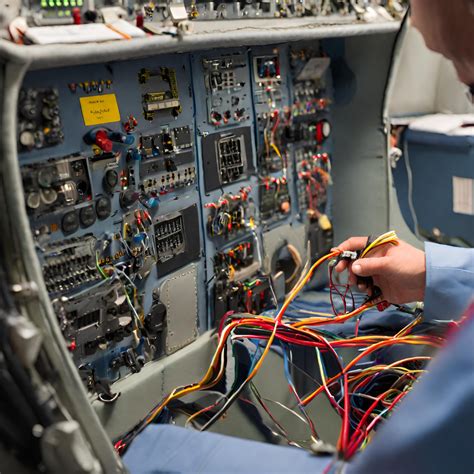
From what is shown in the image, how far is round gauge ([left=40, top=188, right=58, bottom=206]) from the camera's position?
241 cm

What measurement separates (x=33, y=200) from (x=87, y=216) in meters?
0.29

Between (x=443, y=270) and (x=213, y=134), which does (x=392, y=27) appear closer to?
(x=213, y=134)

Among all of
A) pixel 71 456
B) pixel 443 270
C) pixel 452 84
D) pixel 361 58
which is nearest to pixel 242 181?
pixel 361 58

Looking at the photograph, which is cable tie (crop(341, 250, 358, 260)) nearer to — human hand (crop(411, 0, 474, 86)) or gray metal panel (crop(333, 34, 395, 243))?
human hand (crop(411, 0, 474, 86))

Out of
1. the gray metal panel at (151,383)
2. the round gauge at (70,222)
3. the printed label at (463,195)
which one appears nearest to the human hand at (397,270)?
the round gauge at (70,222)

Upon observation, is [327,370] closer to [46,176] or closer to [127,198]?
[127,198]

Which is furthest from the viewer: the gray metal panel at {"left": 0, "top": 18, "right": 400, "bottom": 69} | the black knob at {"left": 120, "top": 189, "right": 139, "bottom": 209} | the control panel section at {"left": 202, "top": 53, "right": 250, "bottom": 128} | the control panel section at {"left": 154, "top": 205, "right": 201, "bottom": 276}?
the control panel section at {"left": 202, "top": 53, "right": 250, "bottom": 128}

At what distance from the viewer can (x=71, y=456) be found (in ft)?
5.33

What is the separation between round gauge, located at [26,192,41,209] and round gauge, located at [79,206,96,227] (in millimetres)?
239

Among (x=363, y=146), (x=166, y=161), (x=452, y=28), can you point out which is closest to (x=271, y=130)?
(x=363, y=146)

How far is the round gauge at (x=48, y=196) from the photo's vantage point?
7.91 ft

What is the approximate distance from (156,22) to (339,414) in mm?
1535

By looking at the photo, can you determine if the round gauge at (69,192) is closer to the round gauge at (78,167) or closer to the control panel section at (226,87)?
the round gauge at (78,167)

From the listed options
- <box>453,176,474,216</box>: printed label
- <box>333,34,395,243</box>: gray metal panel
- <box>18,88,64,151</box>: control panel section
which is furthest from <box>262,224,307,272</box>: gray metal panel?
<box>18,88,64,151</box>: control panel section
